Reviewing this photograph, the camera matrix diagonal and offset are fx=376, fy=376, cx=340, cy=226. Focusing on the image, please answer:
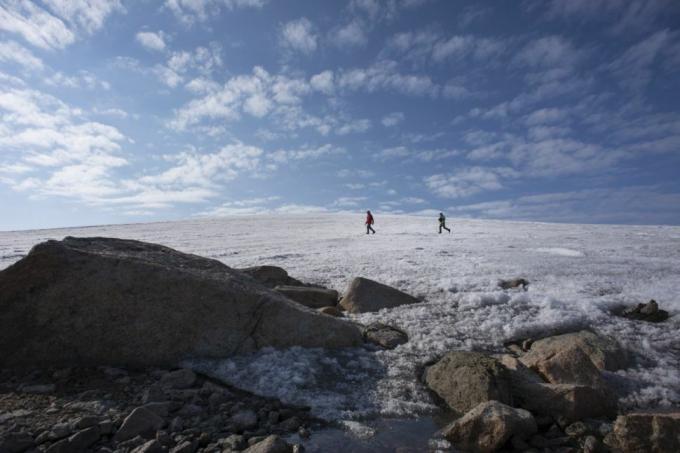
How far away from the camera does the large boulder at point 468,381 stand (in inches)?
231

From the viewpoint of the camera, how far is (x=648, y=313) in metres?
9.44

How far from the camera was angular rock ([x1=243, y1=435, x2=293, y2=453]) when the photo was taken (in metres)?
4.50

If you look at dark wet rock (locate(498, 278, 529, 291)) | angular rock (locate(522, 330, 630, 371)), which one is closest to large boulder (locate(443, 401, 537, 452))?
angular rock (locate(522, 330, 630, 371))

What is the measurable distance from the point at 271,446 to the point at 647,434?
4729 millimetres

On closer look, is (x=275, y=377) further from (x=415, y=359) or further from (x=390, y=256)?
(x=390, y=256)

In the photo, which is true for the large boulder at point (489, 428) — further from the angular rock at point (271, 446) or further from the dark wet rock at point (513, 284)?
the dark wet rock at point (513, 284)

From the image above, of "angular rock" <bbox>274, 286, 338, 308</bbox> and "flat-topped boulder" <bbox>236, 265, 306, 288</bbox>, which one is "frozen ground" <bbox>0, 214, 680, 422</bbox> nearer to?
"flat-topped boulder" <bbox>236, 265, 306, 288</bbox>

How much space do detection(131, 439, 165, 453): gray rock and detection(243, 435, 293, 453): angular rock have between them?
1068mm

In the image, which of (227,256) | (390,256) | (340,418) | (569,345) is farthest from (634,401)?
(227,256)

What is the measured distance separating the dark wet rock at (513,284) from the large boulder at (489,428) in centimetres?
767

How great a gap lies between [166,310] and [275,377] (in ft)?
8.18

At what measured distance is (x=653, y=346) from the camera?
7.98m

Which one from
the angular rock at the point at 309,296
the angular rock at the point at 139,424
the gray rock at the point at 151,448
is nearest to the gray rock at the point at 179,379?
the angular rock at the point at 139,424

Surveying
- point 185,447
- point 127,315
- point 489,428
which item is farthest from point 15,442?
point 489,428
